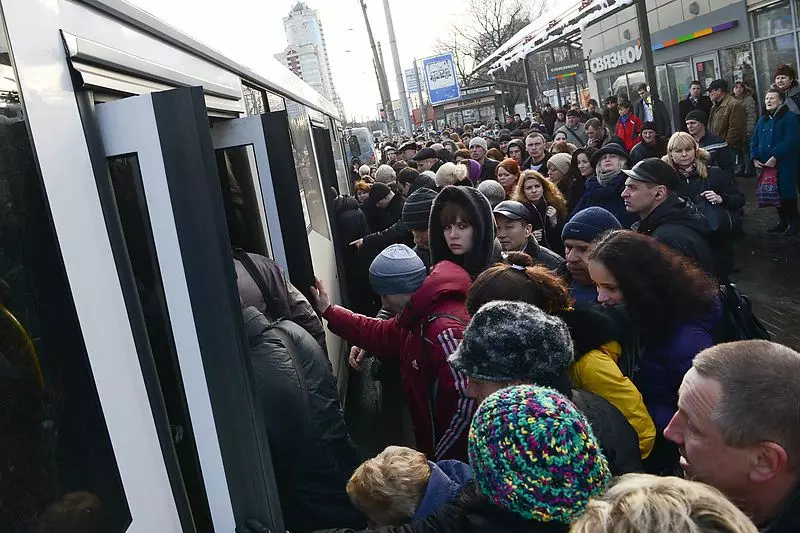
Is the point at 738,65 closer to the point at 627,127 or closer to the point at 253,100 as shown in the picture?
the point at 627,127

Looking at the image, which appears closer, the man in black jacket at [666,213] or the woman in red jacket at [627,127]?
the man in black jacket at [666,213]

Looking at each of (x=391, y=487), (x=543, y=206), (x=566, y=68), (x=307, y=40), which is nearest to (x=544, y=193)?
(x=543, y=206)

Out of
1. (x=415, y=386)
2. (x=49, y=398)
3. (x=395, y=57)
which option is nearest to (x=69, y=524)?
(x=49, y=398)

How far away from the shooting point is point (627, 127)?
11.2m

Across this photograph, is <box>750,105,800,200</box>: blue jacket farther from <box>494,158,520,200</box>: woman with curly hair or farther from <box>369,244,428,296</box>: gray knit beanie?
<box>369,244,428,296</box>: gray knit beanie

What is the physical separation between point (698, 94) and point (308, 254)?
34.7 feet

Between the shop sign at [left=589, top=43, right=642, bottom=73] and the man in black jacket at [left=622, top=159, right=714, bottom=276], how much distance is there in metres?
14.0

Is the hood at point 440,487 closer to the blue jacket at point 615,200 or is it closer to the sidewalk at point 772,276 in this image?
the blue jacket at point 615,200

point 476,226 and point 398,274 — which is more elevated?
point 476,226

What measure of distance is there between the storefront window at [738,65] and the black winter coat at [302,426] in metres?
12.6

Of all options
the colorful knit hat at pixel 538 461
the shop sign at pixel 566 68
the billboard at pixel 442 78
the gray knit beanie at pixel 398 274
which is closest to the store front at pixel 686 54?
the shop sign at pixel 566 68

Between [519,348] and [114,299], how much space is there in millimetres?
1092

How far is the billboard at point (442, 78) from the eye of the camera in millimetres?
33594

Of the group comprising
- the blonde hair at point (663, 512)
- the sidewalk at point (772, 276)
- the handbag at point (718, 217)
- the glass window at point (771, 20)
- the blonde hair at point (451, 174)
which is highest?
the glass window at point (771, 20)
